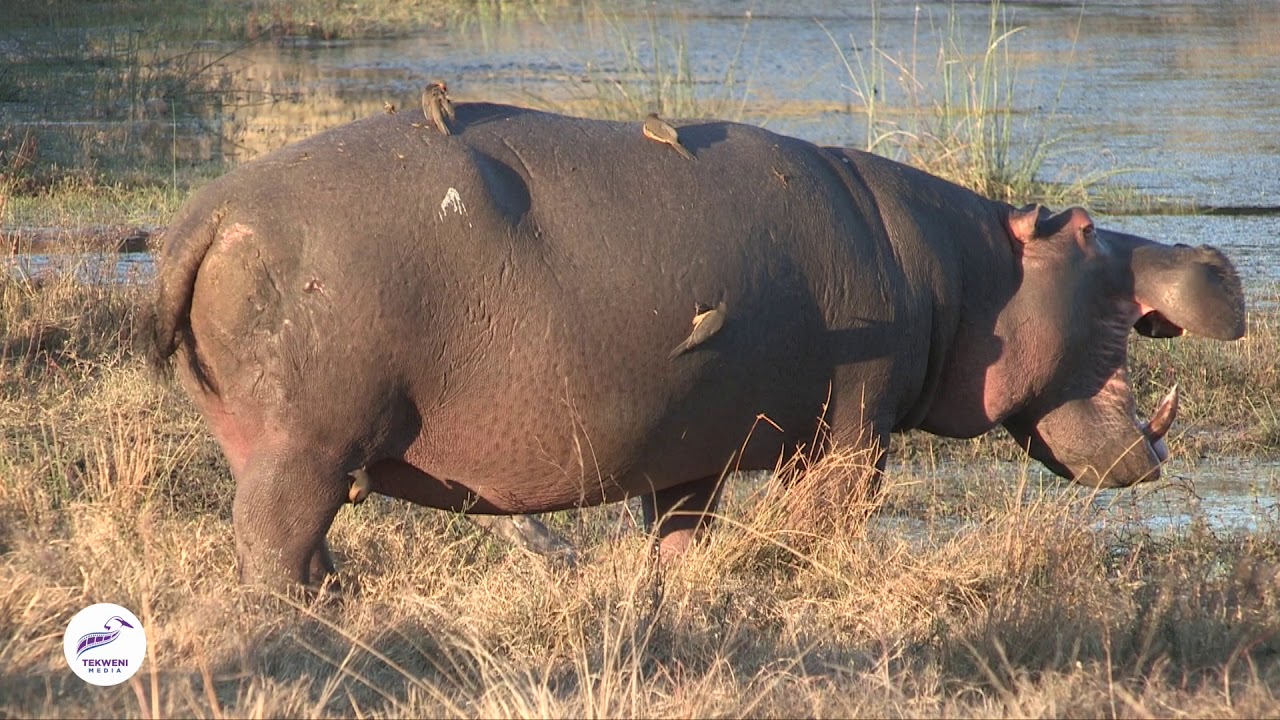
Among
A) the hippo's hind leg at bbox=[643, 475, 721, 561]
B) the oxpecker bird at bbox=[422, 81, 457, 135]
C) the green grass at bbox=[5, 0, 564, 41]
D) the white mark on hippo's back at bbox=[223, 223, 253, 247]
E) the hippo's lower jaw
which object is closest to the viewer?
the white mark on hippo's back at bbox=[223, 223, 253, 247]

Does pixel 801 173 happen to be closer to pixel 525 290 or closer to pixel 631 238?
pixel 631 238

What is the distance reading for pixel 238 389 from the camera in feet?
15.0

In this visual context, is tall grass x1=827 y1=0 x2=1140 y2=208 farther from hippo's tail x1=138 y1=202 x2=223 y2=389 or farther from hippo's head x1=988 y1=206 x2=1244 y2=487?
hippo's tail x1=138 y1=202 x2=223 y2=389

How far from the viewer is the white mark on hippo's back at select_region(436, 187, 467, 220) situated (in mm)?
4605

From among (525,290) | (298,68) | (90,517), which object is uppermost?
(525,290)

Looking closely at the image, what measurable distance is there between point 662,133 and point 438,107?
2.22ft

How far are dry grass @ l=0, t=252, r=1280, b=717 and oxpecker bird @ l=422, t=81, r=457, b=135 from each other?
124 cm

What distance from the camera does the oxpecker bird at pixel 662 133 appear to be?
16.7 ft

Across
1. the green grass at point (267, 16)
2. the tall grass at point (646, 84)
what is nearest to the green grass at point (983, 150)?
the tall grass at point (646, 84)

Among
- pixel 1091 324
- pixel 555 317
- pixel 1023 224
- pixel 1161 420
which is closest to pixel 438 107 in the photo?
pixel 555 317

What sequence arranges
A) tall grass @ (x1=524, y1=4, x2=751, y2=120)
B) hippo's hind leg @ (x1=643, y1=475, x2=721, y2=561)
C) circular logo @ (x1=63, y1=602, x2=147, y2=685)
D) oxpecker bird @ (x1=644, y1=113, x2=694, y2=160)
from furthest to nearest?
tall grass @ (x1=524, y1=4, x2=751, y2=120) → hippo's hind leg @ (x1=643, y1=475, x2=721, y2=561) → oxpecker bird @ (x1=644, y1=113, x2=694, y2=160) → circular logo @ (x1=63, y1=602, x2=147, y2=685)

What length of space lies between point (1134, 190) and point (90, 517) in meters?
8.91

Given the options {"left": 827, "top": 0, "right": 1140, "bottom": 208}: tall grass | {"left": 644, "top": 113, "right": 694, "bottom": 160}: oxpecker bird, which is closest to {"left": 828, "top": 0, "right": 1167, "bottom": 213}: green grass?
{"left": 827, "top": 0, "right": 1140, "bottom": 208}: tall grass

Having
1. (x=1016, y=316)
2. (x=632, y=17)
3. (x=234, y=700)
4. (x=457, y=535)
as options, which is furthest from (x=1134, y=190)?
(x=632, y=17)
